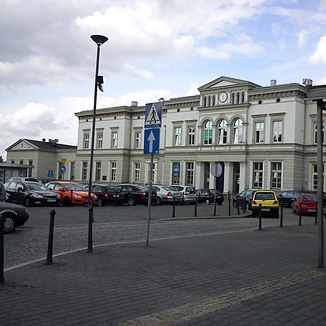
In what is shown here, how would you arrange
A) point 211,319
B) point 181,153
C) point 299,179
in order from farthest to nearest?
point 181,153 → point 299,179 → point 211,319

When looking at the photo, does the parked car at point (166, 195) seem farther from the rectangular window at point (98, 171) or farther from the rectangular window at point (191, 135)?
the rectangular window at point (98, 171)

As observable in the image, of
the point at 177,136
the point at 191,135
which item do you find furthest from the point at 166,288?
the point at 177,136

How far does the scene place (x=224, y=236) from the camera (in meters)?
14.2

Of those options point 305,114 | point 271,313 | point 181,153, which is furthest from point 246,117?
point 271,313

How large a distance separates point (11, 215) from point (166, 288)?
8066mm

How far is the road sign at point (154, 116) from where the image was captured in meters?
11.2

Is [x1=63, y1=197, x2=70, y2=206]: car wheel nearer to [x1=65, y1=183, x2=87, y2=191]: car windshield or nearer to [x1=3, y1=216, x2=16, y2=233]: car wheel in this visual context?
[x1=65, y1=183, x2=87, y2=191]: car windshield

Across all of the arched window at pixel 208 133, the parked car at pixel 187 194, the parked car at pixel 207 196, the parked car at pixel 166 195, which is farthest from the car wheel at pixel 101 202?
the arched window at pixel 208 133

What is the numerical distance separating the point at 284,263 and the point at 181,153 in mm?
46167

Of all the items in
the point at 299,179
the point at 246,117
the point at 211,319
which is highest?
the point at 246,117

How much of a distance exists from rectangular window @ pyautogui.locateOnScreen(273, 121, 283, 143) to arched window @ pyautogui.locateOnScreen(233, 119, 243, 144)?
4017 millimetres

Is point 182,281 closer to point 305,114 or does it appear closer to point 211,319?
point 211,319

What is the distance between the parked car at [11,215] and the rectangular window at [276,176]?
36.7 m

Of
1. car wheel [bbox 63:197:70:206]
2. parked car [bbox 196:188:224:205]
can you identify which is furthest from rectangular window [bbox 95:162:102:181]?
car wheel [bbox 63:197:70:206]
